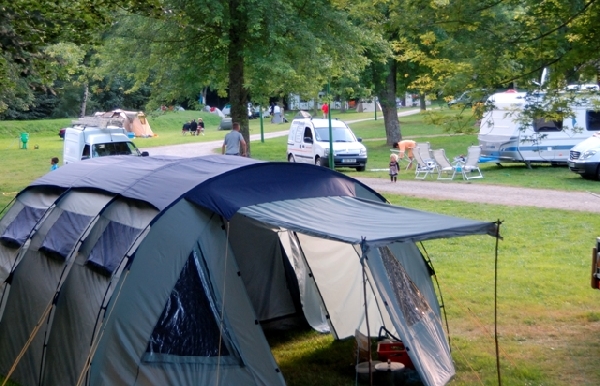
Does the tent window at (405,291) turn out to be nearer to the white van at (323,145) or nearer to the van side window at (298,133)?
the white van at (323,145)

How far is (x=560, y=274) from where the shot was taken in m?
11.3

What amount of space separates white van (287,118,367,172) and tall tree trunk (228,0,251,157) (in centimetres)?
619

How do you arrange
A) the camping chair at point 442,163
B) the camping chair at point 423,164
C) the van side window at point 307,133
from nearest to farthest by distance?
the camping chair at point 442,163, the camping chair at point 423,164, the van side window at point 307,133

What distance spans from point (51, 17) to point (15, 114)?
1838 inches

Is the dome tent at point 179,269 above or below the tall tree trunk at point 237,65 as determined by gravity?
below

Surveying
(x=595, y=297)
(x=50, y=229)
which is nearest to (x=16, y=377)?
(x=50, y=229)

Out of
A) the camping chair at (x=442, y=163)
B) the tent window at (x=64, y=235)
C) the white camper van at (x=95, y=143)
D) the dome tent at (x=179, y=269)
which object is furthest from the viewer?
the white camper van at (x=95, y=143)

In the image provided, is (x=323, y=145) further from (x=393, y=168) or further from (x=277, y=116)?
(x=277, y=116)

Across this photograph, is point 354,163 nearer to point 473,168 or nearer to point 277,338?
point 473,168

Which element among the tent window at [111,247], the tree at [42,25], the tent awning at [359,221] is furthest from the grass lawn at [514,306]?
the tree at [42,25]

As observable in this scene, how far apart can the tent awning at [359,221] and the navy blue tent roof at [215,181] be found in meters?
0.17

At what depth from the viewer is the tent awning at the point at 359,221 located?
6.00 meters

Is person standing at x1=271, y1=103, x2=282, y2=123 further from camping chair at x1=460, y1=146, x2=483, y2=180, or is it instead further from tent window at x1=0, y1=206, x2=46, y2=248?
tent window at x1=0, y1=206, x2=46, y2=248

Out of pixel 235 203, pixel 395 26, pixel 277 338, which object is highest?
pixel 395 26
